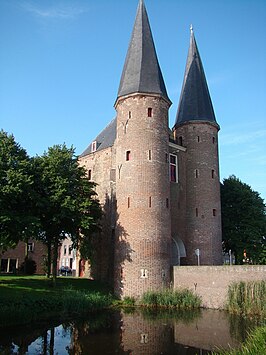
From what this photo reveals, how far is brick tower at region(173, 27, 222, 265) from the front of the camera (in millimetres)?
27359

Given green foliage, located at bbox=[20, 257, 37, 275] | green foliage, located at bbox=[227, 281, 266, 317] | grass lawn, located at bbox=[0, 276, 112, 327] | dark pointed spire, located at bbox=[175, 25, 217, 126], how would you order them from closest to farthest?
1. grass lawn, located at bbox=[0, 276, 112, 327]
2. green foliage, located at bbox=[227, 281, 266, 317]
3. dark pointed spire, located at bbox=[175, 25, 217, 126]
4. green foliage, located at bbox=[20, 257, 37, 275]

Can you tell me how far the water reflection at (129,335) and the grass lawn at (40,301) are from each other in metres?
0.88

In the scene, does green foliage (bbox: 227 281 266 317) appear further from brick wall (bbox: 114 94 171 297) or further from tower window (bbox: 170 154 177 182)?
tower window (bbox: 170 154 177 182)

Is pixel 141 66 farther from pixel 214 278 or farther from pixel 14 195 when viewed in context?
pixel 214 278

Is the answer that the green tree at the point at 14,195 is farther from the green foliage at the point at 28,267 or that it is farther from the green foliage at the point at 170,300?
the green foliage at the point at 28,267

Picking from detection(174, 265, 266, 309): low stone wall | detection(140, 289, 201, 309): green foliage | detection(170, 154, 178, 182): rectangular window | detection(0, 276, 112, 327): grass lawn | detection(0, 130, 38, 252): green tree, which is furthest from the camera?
detection(170, 154, 178, 182): rectangular window

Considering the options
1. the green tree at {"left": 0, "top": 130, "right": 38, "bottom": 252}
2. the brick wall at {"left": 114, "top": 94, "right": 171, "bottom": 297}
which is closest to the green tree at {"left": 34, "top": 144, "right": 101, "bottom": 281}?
the green tree at {"left": 0, "top": 130, "right": 38, "bottom": 252}

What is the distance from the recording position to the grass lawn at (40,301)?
48.2 feet

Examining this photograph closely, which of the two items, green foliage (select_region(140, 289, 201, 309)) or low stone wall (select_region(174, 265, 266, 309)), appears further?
green foliage (select_region(140, 289, 201, 309))

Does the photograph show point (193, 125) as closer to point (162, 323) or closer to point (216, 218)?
point (216, 218)

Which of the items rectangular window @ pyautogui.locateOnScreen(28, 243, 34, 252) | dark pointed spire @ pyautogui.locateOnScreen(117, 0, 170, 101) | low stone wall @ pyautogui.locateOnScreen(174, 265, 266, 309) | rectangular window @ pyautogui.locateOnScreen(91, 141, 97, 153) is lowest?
low stone wall @ pyautogui.locateOnScreen(174, 265, 266, 309)

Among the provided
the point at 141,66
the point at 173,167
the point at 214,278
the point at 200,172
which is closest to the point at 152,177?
the point at 173,167

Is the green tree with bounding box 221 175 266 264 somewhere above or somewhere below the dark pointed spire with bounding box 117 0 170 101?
below

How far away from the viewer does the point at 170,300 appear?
20.7 metres
